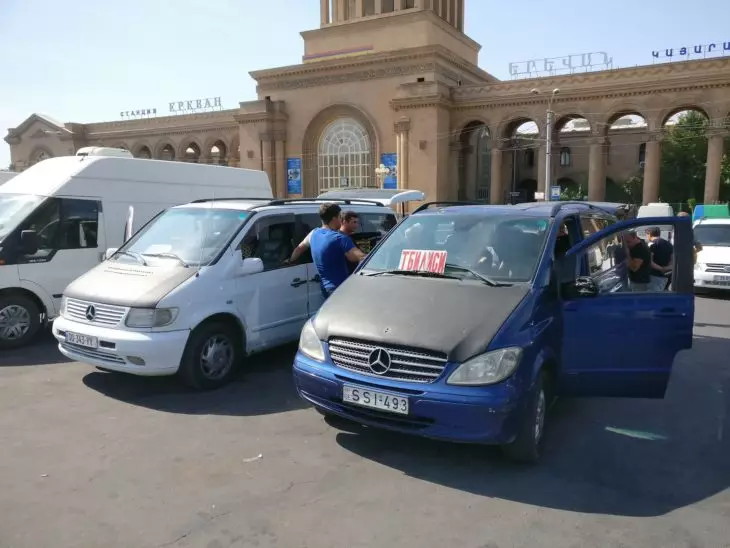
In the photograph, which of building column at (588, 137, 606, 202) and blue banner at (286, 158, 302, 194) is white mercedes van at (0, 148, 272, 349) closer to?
building column at (588, 137, 606, 202)

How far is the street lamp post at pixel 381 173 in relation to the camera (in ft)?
124

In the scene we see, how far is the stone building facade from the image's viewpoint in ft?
109

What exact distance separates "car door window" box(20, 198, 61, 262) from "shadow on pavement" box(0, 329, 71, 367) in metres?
1.21

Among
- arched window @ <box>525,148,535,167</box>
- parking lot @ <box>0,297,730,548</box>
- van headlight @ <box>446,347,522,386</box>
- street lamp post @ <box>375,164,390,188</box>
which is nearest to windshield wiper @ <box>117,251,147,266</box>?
parking lot @ <box>0,297,730,548</box>

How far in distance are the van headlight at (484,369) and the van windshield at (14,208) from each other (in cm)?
683

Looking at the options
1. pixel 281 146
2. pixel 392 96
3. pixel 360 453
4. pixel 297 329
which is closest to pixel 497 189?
pixel 392 96

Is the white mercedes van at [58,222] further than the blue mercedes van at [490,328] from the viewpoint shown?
Yes

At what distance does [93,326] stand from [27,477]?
77.0 inches

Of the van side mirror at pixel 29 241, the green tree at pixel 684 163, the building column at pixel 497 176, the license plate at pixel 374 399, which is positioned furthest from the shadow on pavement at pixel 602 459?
the green tree at pixel 684 163

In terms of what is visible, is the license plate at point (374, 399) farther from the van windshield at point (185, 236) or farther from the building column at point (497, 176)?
the building column at point (497, 176)

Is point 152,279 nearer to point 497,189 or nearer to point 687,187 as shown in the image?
point 497,189

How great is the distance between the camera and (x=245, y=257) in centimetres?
649

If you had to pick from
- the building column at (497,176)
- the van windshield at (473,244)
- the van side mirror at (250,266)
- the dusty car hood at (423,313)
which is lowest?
the dusty car hood at (423,313)

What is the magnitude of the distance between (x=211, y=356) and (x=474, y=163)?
1718 inches
